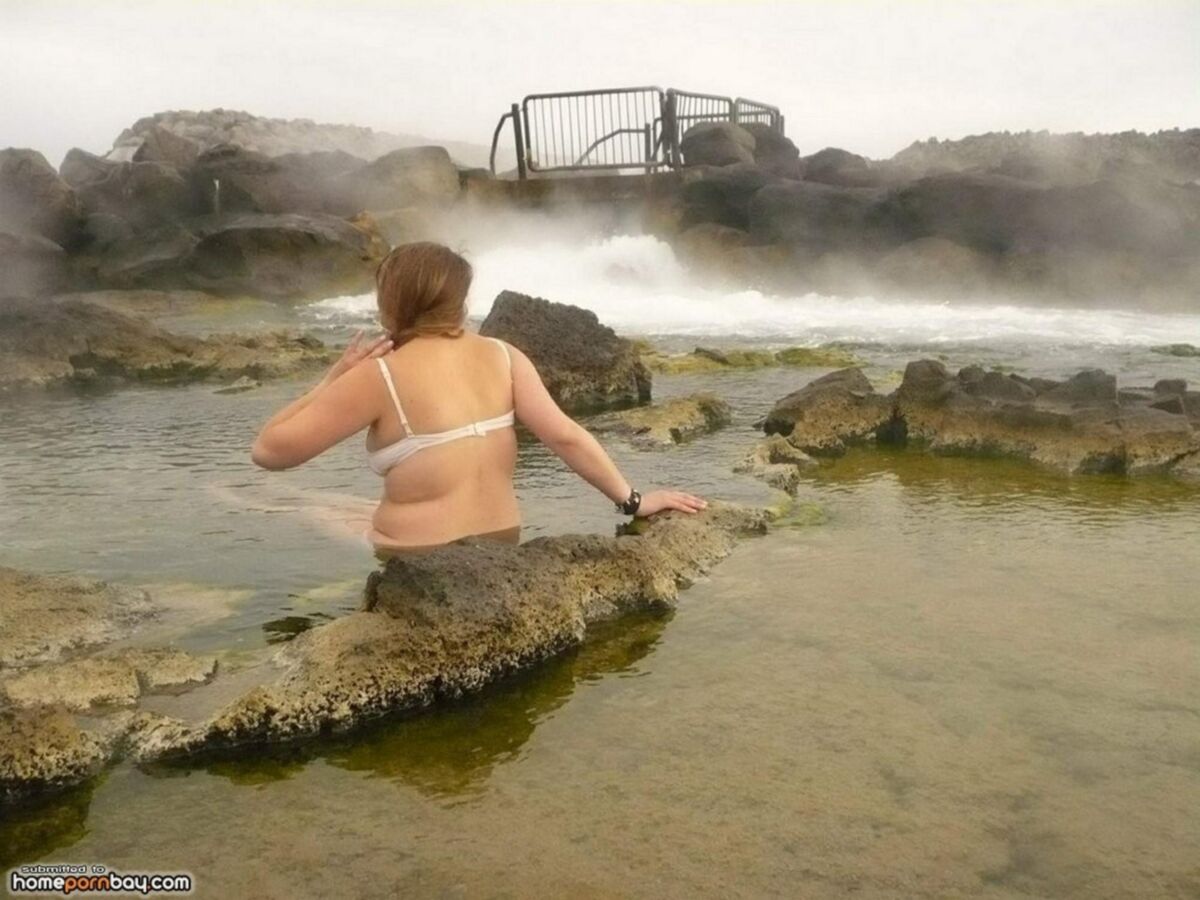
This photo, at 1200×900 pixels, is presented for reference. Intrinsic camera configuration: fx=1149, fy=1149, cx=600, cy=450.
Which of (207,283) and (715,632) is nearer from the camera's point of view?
(715,632)

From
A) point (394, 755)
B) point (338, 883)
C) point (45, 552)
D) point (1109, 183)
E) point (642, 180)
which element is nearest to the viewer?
point (338, 883)

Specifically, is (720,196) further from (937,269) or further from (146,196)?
(146,196)

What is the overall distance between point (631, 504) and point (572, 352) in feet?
15.7

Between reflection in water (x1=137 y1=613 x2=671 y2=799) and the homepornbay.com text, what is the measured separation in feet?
1.28

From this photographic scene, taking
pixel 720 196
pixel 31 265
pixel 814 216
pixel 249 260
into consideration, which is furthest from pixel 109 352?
pixel 720 196

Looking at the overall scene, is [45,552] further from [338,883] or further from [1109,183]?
[1109,183]

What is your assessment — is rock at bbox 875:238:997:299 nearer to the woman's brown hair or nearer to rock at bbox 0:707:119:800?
the woman's brown hair

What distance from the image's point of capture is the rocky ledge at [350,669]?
277 cm

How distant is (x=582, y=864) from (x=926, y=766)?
89cm

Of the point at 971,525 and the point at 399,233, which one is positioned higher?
the point at 399,233

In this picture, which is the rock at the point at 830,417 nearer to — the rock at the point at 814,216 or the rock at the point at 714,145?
the rock at the point at 814,216

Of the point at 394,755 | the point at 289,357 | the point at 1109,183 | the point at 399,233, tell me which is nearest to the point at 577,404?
the point at 289,357

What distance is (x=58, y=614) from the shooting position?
3650 millimetres

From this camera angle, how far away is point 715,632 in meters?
3.62
